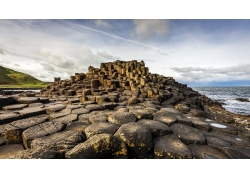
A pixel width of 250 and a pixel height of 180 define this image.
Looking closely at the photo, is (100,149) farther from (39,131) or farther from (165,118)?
(165,118)

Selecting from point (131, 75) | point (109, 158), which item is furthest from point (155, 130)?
point (131, 75)

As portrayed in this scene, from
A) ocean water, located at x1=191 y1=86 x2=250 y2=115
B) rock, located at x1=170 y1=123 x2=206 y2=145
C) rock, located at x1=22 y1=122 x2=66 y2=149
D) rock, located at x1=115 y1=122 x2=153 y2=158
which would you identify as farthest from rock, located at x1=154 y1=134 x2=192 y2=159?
ocean water, located at x1=191 y1=86 x2=250 y2=115

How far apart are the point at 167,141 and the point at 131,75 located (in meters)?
8.27

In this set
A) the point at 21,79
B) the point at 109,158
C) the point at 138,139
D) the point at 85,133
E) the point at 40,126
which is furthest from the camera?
the point at 21,79

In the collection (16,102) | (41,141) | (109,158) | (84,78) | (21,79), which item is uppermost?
(21,79)

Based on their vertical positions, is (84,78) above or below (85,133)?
above

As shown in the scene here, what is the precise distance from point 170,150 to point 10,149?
2640mm

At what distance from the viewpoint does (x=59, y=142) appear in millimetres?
1902

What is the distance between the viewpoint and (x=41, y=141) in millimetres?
1988

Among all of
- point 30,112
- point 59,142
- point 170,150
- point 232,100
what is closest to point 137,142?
point 170,150

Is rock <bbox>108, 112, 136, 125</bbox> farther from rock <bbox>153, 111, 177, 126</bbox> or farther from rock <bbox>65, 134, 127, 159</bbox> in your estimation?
rock <bbox>65, 134, 127, 159</bbox>

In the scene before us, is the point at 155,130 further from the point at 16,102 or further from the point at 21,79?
the point at 21,79

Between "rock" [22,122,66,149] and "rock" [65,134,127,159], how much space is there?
38.3 inches

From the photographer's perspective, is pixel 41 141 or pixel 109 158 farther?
pixel 41 141
